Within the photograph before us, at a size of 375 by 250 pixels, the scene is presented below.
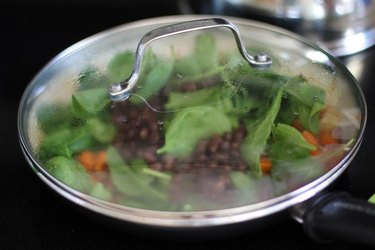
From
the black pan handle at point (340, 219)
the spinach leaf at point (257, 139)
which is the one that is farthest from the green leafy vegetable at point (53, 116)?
the black pan handle at point (340, 219)

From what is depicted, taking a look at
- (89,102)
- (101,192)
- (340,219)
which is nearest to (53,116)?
(89,102)

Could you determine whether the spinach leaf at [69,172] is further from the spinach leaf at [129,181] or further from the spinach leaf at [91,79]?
the spinach leaf at [91,79]

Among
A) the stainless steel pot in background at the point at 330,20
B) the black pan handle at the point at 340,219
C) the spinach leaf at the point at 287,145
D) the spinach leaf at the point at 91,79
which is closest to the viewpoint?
the black pan handle at the point at 340,219

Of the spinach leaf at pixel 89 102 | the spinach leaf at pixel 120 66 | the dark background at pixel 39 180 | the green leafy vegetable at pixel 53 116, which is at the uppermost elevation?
the spinach leaf at pixel 120 66

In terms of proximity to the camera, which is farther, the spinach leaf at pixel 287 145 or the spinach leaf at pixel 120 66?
the spinach leaf at pixel 120 66

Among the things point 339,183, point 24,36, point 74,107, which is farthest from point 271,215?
point 24,36

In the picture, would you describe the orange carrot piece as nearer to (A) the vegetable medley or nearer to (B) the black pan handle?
(A) the vegetable medley

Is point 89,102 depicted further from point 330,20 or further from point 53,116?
point 330,20
